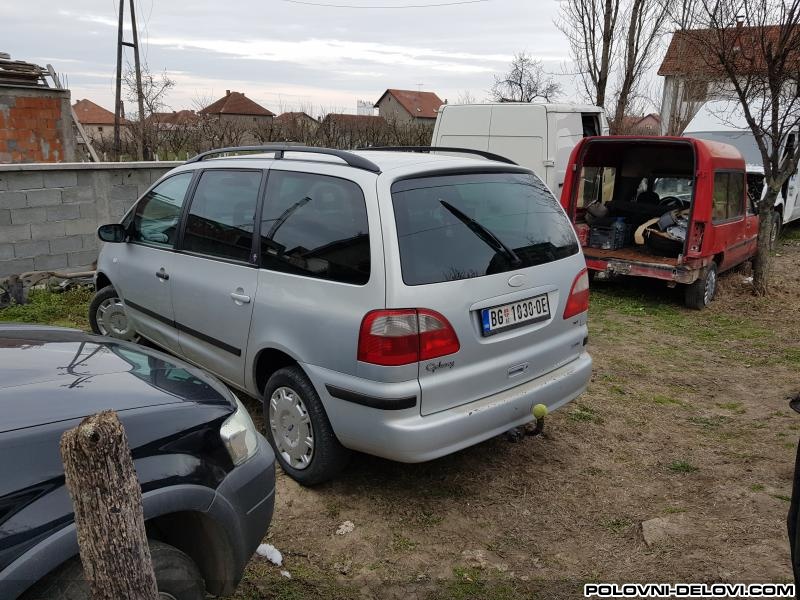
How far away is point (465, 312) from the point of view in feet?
10.2

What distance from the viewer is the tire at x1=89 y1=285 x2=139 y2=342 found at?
17.6ft

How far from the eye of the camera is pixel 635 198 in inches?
364

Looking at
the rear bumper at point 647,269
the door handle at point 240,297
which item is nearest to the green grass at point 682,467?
the door handle at point 240,297

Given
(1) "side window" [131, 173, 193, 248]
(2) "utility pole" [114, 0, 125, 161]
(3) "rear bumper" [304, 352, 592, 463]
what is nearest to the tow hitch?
(3) "rear bumper" [304, 352, 592, 463]

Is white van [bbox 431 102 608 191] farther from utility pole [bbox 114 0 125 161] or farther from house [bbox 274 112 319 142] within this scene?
A: utility pole [bbox 114 0 125 161]

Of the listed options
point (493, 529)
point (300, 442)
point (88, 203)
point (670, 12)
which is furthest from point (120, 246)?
point (670, 12)

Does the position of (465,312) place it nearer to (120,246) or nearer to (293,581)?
(293,581)

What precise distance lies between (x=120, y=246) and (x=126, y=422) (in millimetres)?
3492

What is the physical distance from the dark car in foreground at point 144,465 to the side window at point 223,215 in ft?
4.25

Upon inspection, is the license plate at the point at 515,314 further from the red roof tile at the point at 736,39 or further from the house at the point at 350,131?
the house at the point at 350,131

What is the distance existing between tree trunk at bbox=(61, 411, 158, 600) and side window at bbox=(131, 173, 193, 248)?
3114 mm

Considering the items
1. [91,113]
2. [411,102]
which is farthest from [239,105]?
[91,113]

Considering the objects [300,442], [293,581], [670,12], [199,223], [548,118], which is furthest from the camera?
[670,12]

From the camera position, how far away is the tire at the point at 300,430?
334 cm
